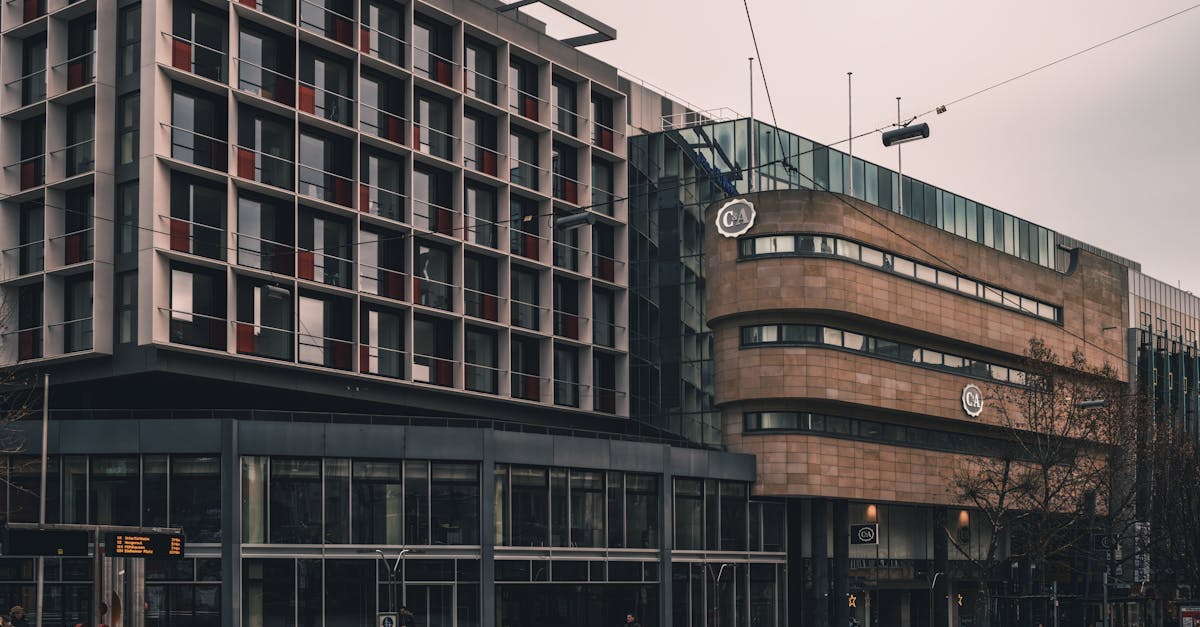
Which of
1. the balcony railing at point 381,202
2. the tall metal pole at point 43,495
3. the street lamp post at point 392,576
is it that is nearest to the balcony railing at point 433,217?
the balcony railing at point 381,202

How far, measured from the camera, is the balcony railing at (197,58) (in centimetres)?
5688

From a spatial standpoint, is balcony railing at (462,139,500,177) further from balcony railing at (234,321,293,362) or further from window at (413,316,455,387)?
balcony railing at (234,321,293,362)

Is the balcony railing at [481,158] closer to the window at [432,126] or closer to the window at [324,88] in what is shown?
the window at [432,126]

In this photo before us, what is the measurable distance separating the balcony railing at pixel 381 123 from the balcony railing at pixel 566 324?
489 inches

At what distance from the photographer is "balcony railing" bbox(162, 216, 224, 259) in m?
56.7

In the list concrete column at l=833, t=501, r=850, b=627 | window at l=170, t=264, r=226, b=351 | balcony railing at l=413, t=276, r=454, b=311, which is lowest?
concrete column at l=833, t=501, r=850, b=627

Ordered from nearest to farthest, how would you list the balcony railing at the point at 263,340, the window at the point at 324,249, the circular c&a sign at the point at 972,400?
the balcony railing at the point at 263,340
the window at the point at 324,249
the circular c&a sign at the point at 972,400

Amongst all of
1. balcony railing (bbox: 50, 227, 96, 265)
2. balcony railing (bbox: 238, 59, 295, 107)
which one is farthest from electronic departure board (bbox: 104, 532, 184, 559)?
balcony railing (bbox: 238, 59, 295, 107)

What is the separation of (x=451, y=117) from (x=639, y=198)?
1217 cm

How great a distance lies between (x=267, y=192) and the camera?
195 feet

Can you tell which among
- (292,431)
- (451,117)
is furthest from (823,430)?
(292,431)

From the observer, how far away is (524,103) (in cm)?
7225

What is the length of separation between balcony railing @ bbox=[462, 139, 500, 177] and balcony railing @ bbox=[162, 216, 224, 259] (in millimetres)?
13559

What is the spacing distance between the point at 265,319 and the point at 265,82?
8.83 metres
